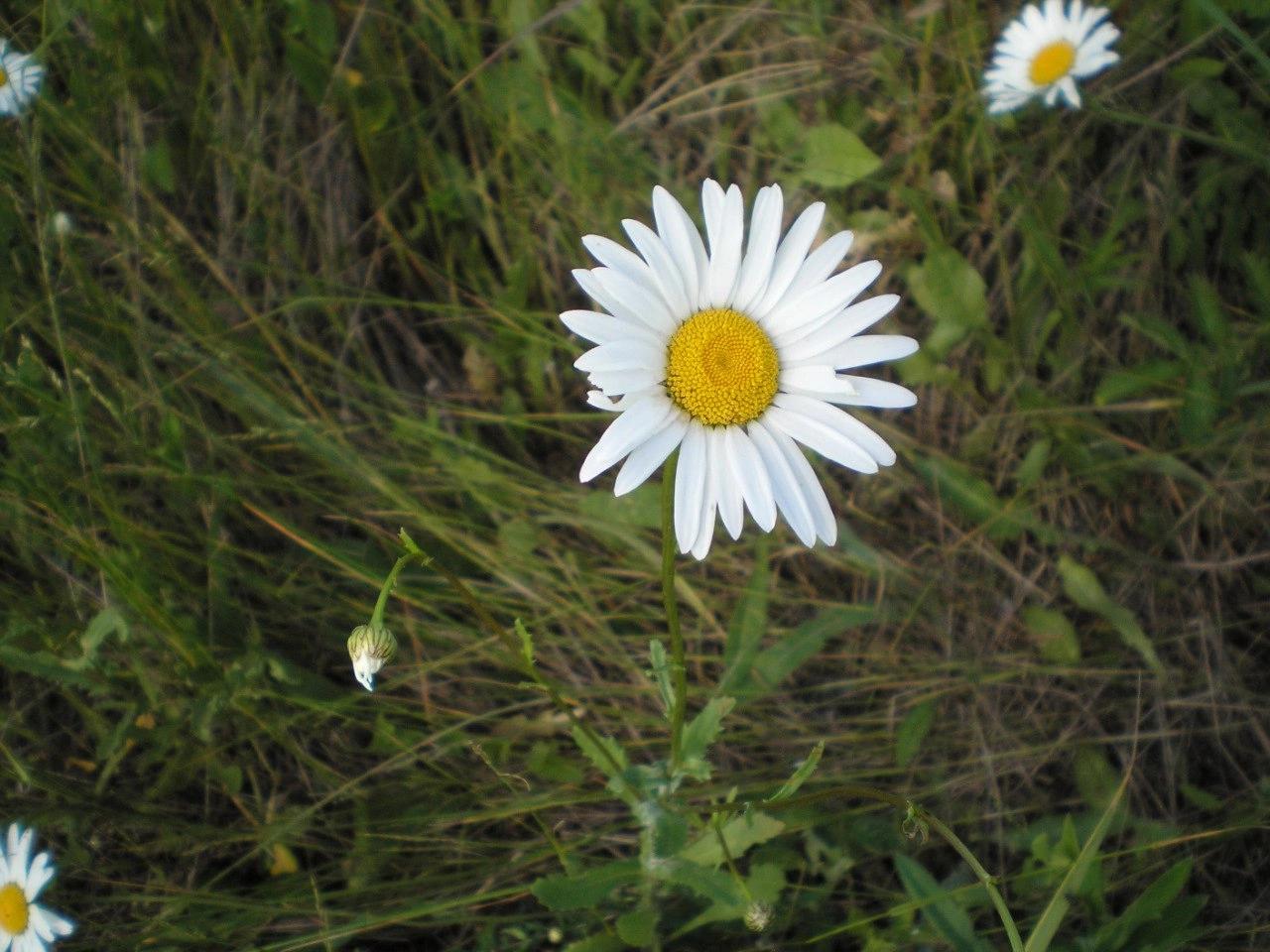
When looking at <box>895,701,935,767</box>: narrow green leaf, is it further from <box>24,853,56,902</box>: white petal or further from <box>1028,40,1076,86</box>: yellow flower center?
<box>24,853,56,902</box>: white petal

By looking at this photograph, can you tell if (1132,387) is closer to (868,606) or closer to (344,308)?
(868,606)

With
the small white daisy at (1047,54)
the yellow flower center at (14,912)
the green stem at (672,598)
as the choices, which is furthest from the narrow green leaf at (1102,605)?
the yellow flower center at (14,912)

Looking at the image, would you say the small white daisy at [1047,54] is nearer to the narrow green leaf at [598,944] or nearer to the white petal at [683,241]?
the white petal at [683,241]

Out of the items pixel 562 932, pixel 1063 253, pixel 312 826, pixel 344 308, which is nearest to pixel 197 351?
pixel 344 308

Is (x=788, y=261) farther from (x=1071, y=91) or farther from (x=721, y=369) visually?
(x=1071, y=91)

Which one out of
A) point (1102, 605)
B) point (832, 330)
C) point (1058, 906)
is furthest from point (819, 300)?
point (1102, 605)

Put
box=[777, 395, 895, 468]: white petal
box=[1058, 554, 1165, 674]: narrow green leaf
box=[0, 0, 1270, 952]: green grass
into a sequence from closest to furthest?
box=[777, 395, 895, 468]: white petal → box=[0, 0, 1270, 952]: green grass → box=[1058, 554, 1165, 674]: narrow green leaf

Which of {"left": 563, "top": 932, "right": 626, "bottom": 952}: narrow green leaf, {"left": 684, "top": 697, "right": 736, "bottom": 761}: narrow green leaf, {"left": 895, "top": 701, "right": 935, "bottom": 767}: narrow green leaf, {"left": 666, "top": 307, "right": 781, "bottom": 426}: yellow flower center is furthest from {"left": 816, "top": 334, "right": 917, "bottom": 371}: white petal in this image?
{"left": 563, "top": 932, "right": 626, "bottom": 952}: narrow green leaf
